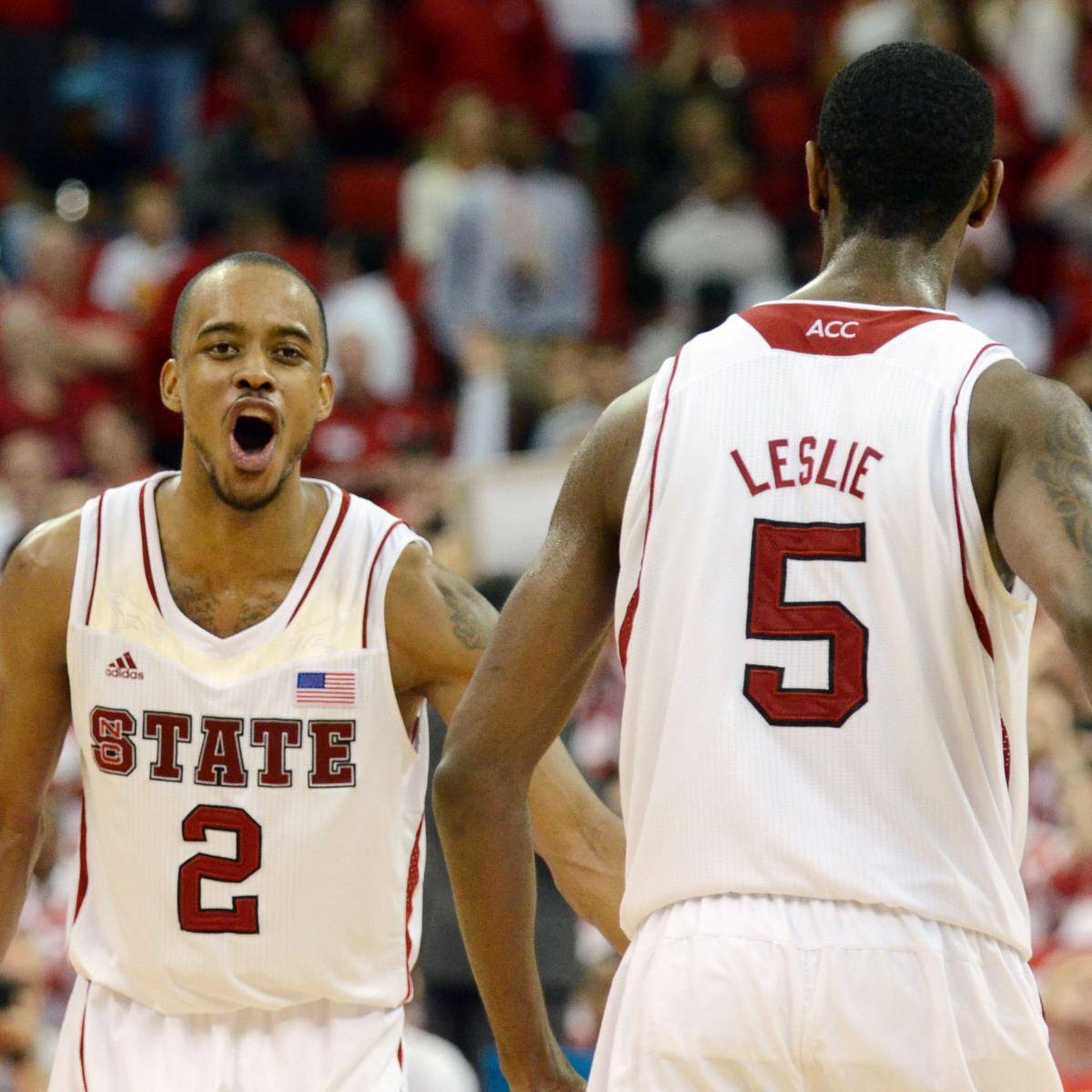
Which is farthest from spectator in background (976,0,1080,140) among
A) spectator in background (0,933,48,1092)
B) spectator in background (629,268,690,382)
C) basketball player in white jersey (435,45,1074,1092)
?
basketball player in white jersey (435,45,1074,1092)

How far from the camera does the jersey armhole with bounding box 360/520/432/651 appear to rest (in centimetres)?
410

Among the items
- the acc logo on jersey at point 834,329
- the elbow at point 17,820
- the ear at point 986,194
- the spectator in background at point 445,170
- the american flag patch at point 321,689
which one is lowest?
the elbow at point 17,820

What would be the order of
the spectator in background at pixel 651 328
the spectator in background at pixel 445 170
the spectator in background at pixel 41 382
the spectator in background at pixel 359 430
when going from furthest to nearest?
the spectator in background at pixel 445 170
the spectator in background at pixel 651 328
the spectator in background at pixel 41 382
the spectator in background at pixel 359 430

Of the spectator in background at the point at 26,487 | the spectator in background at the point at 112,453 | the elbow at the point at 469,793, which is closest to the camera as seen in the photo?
the elbow at the point at 469,793

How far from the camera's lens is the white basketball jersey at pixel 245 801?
13.1 ft

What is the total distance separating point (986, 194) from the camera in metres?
3.14

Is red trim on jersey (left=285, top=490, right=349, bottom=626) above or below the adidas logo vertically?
above

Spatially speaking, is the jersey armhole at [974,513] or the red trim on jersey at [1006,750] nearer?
the jersey armhole at [974,513]

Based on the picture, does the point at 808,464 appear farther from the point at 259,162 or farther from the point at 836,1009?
the point at 259,162

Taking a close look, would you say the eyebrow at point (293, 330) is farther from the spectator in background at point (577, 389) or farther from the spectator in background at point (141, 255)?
the spectator in background at point (141, 255)

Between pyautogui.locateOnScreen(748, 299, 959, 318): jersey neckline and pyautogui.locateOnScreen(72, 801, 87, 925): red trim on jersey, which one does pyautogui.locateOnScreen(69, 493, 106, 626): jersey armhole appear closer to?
pyautogui.locateOnScreen(72, 801, 87, 925): red trim on jersey

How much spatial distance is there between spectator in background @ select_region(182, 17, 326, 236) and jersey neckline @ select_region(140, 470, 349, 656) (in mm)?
8205

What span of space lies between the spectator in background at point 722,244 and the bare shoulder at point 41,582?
7.88 metres

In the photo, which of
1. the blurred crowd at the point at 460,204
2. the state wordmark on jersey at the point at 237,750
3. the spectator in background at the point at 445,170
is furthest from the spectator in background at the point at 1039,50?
the state wordmark on jersey at the point at 237,750
